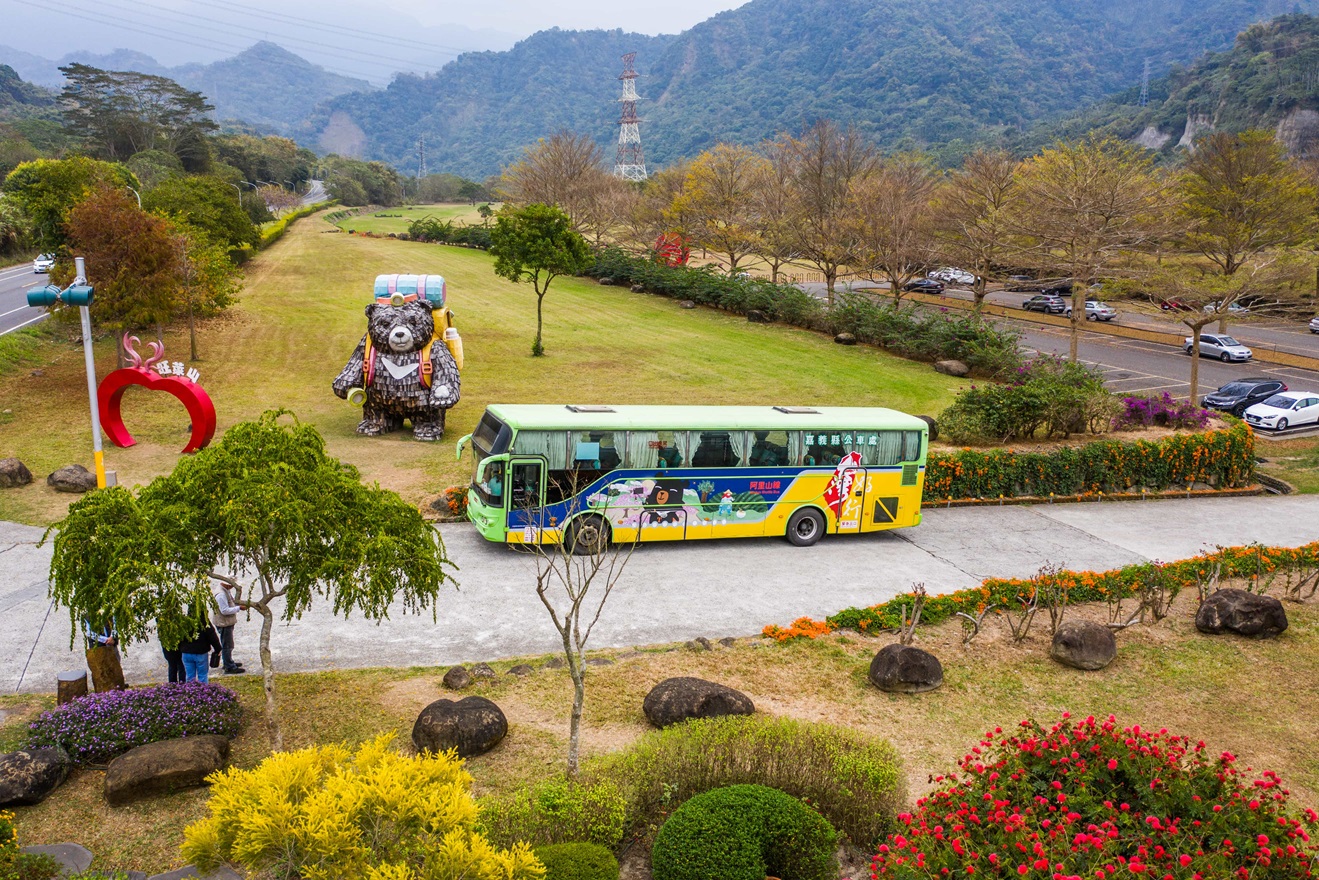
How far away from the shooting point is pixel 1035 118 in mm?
144250

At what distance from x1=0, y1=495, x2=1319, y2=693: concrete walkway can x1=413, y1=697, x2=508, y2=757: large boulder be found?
278cm

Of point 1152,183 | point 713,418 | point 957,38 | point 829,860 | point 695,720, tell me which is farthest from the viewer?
point 957,38

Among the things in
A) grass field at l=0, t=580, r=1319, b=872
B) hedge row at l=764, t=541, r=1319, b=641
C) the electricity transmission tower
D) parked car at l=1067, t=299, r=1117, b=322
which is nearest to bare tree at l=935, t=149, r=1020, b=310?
parked car at l=1067, t=299, r=1117, b=322

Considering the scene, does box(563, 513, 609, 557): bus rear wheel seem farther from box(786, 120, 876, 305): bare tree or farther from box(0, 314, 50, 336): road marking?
box(786, 120, 876, 305): bare tree

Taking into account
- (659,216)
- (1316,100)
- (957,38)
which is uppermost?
(957,38)

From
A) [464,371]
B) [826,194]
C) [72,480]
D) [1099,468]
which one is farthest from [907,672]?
[826,194]

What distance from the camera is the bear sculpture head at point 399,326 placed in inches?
860

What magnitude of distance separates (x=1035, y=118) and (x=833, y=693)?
504ft

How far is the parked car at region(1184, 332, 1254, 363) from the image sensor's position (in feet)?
139

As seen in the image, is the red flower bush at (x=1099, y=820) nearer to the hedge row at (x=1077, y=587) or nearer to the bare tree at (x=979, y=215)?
the hedge row at (x=1077, y=587)

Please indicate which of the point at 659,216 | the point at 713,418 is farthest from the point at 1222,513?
the point at 659,216

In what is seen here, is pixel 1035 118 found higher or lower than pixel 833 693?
higher

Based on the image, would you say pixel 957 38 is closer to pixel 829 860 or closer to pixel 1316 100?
pixel 1316 100

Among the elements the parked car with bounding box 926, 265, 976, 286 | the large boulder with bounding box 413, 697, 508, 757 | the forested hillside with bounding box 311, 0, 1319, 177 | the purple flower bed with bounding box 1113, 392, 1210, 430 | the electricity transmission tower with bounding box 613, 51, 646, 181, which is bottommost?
the large boulder with bounding box 413, 697, 508, 757
